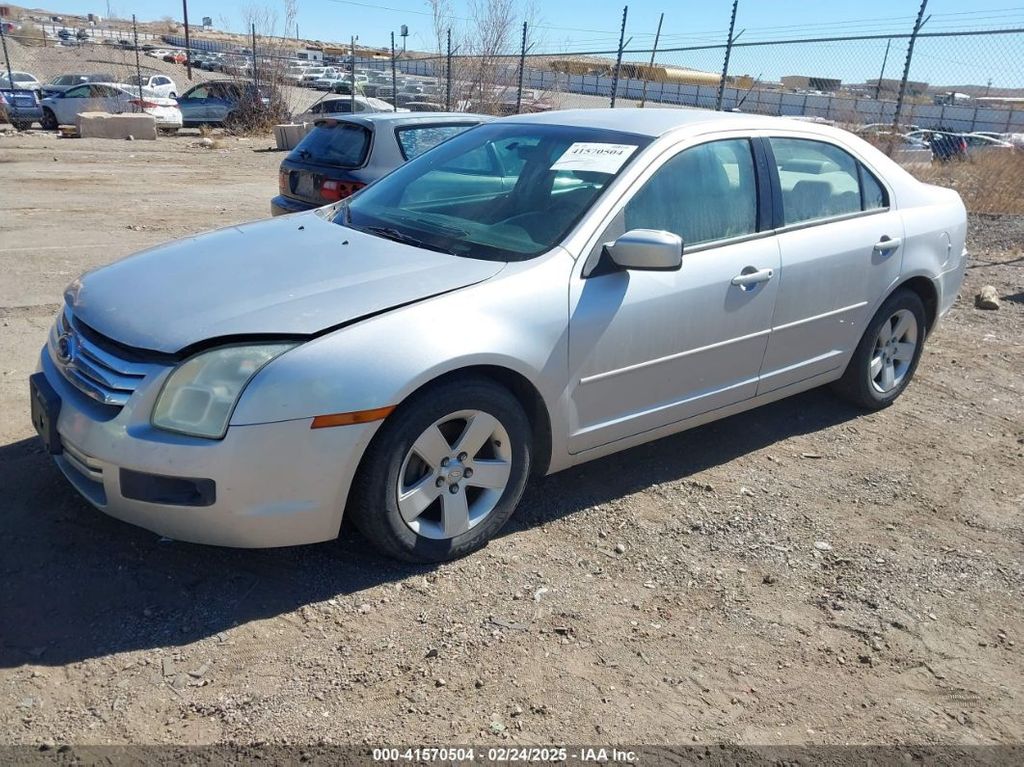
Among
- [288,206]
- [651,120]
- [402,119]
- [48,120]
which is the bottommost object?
[48,120]

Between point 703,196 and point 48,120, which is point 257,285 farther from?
point 48,120

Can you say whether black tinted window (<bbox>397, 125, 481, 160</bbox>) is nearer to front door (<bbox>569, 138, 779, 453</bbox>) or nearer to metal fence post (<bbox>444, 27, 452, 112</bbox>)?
front door (<bbox>569, 138, 779, 453</bbox>)

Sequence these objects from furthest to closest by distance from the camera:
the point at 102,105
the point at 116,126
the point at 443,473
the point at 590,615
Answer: the point at 102,105 < the point at 116,126 < the point at 443,473 < the point at 590,615

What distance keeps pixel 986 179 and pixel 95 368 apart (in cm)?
1431

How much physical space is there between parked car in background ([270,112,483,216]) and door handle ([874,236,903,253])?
11.8 feet

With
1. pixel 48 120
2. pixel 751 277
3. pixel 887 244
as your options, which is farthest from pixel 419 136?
pixel 48 120

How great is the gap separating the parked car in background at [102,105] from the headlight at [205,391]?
72.9ft

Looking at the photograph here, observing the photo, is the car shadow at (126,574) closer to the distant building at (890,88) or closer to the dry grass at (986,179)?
the dry grass at (986,179)

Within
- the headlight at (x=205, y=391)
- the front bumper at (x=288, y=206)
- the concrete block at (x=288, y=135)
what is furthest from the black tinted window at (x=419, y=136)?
the concrete block at (x=288, y=135)

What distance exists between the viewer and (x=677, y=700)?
279 cm

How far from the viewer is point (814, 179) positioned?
15.0 ft

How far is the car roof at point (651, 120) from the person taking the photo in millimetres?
4094

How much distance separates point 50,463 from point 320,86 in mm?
34250

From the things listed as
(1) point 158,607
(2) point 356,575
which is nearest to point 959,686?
(2) point 356,575
